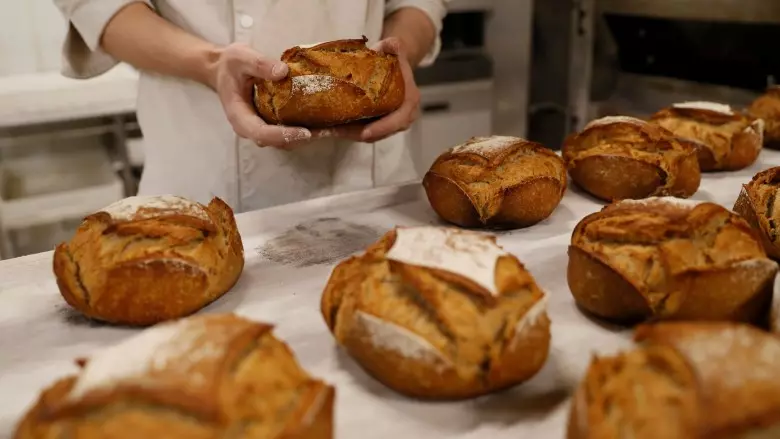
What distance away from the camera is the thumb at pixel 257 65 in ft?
4.40

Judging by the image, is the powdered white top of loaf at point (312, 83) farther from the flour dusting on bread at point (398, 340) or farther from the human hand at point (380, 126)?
the flour dusting on bread at point (398, 340)

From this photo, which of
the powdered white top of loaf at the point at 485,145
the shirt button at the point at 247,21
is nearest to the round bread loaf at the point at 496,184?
the powdered white top of loaf at the point at 485,145

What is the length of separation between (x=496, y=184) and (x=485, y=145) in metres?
0.11

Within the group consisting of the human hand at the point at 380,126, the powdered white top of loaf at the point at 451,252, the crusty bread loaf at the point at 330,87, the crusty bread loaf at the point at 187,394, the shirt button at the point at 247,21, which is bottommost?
the crusty bread loaf at the point at 187,394

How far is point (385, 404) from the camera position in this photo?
88 centimetres

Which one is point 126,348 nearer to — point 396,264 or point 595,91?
point 396,264

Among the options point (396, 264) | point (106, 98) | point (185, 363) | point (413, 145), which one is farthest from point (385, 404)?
point (413, 145)

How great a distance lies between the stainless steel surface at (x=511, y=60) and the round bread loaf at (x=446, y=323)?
2.97m

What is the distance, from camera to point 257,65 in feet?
4.56

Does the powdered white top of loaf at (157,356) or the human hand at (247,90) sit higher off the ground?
the human hand at (247,90)

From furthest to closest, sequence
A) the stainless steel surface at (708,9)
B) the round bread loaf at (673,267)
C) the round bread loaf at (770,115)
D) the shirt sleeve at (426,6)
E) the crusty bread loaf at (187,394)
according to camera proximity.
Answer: the stainless steel surface at (708,9), the shirt sleeve at (426,6), the round bread loaf at (770,115), the round bread loaf at (673,267), the crusty bread loaf at (187,394)

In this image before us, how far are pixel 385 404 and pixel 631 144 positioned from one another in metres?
0.98

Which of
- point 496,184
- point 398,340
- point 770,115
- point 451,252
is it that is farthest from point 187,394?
point 770,115

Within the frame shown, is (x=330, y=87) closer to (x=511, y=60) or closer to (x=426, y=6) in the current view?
(x=426, y=6)
